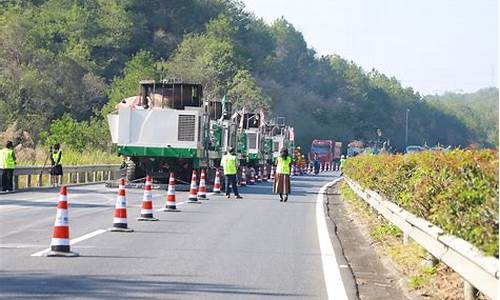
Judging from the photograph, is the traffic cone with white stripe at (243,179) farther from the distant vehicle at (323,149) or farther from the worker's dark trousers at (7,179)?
the distant vehicle at (323,149)

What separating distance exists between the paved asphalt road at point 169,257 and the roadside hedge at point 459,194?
1500 millimetres

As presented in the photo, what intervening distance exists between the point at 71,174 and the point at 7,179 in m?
9.89

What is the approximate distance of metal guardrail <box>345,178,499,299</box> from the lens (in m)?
7.51

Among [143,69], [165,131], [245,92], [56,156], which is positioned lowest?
[56,156]

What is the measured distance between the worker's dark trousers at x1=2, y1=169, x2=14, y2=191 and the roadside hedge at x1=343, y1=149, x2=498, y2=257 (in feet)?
51.0

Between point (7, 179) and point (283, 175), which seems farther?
point (283, 175)

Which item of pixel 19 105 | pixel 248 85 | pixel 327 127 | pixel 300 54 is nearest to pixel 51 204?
pixel 19 105

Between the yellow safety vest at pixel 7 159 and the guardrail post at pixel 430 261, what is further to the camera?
the yellow safety vest at pixel 7 159

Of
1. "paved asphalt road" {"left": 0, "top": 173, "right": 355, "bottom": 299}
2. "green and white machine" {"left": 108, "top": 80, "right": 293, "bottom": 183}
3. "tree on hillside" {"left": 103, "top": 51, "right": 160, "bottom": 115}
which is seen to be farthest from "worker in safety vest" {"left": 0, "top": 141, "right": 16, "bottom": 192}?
"tree on hillside" {"left": 103, "top": 51, "right": 160, "bottom": 115}

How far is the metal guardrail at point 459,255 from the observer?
7.51 m

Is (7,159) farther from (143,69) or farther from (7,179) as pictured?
(143,69)

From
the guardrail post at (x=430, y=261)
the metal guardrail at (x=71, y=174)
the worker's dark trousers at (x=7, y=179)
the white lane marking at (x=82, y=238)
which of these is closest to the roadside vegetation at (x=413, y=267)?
the guardrail post at (x=430, y=261)

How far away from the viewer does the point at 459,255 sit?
8836 mm

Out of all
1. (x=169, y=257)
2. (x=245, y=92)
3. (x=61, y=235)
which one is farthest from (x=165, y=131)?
(x=245, y=92)
